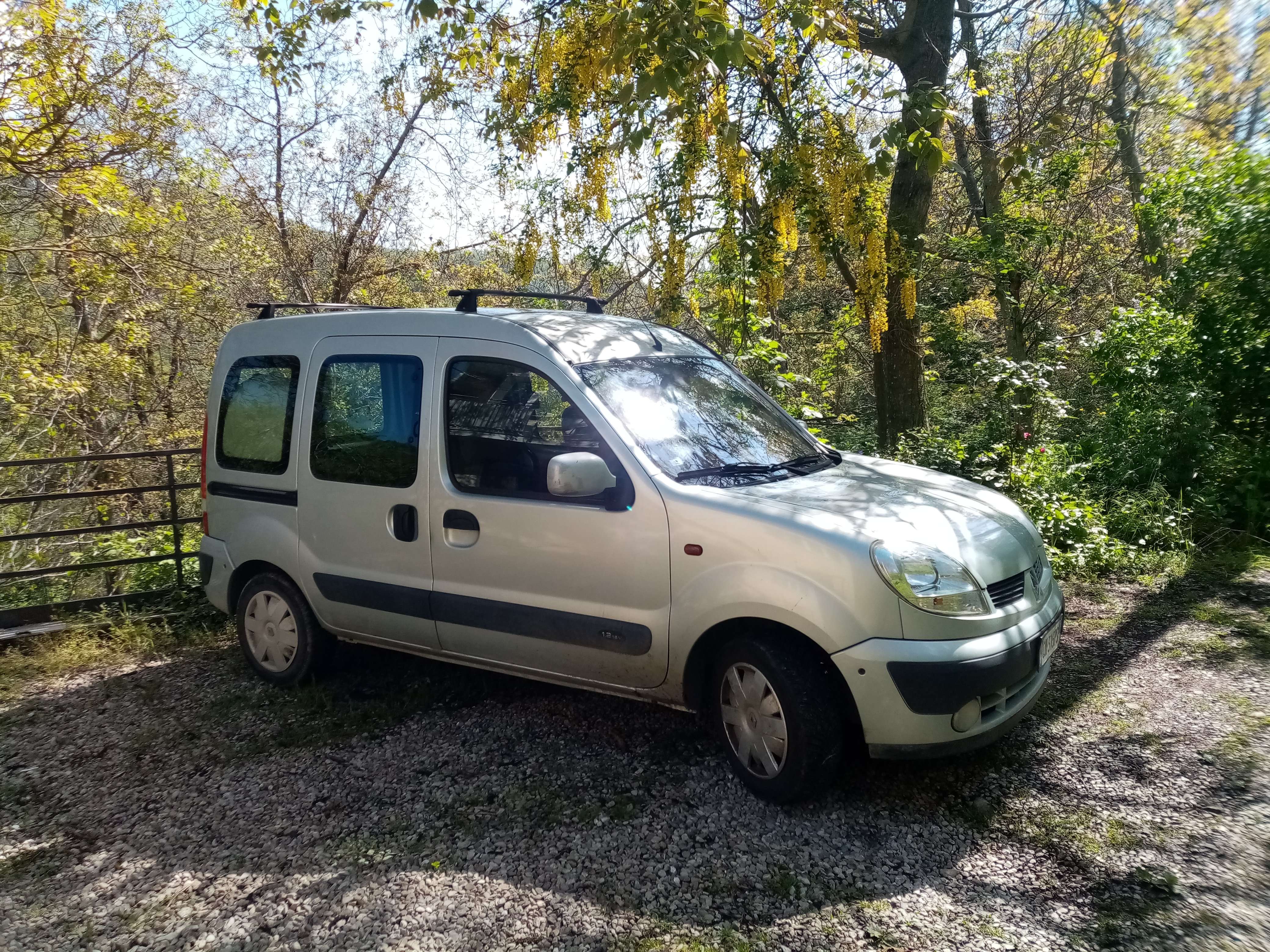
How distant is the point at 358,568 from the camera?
4.78 meters

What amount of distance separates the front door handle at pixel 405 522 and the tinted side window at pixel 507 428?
325mm

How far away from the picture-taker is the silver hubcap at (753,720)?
141 inches

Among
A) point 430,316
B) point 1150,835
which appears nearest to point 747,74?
point 430,316

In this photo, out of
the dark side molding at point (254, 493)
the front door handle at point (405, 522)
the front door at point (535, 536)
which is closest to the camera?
the front door at point (535, 536)

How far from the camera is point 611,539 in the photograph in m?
3.90

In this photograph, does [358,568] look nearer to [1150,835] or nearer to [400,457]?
[400,457]

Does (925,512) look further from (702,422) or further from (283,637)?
(283,637)

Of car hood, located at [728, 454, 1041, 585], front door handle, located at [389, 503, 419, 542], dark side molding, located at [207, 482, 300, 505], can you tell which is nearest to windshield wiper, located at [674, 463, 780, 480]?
car hood, located at [728, 454, 1041, 585]

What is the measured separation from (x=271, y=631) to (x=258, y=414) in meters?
1.34

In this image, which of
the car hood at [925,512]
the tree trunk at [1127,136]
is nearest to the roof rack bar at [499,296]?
the car hood at [925,512]

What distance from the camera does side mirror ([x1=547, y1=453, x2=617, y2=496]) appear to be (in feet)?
12.3

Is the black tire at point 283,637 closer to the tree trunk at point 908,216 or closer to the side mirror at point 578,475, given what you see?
the side mirror at point 578,475

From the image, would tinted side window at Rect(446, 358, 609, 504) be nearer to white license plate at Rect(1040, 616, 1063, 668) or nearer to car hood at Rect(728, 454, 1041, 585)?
car hood at Rect(728, 454, 1041, 585)

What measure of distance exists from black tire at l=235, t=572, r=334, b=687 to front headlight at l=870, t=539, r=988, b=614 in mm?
3388
